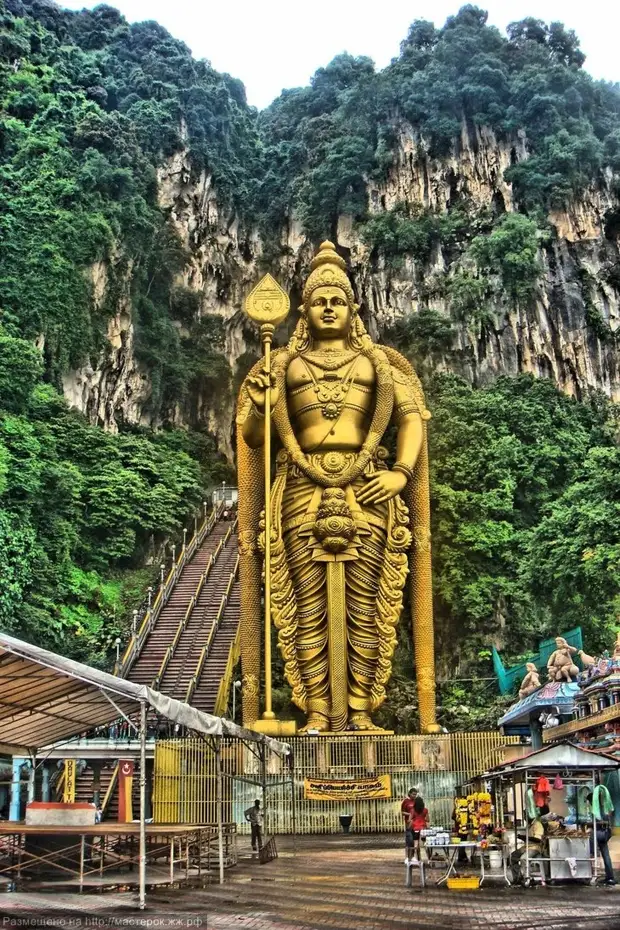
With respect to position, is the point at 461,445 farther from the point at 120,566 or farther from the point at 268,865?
the point at 268,865

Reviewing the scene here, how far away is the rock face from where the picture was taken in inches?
1095

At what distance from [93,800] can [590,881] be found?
25.6 ft

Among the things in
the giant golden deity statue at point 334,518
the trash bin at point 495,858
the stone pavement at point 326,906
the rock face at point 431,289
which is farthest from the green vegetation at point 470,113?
the stone pavement at point 326,906

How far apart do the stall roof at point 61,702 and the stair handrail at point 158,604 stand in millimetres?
8070

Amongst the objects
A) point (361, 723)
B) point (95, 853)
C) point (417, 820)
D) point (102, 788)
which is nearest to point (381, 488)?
point (361, 723)

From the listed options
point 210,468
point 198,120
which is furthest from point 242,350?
point 198,120

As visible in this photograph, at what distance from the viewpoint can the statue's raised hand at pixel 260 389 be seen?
13.6 meters

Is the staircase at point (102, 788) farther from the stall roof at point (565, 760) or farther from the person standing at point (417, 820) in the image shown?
the stall roof at point (565, 760)

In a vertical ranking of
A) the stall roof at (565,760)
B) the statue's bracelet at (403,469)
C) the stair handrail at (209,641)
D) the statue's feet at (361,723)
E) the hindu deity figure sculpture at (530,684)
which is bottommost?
the stall roof at (565,760)

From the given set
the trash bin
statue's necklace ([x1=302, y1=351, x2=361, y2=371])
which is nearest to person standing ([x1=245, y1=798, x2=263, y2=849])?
the trash bin

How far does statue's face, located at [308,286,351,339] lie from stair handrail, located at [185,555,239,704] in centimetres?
635

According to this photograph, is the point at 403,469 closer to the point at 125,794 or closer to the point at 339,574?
the point at 339,574

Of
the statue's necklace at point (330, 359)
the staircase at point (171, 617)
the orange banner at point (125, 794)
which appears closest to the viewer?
the orange banner at point (125, 794)

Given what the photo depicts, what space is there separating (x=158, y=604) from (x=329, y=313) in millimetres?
8373
